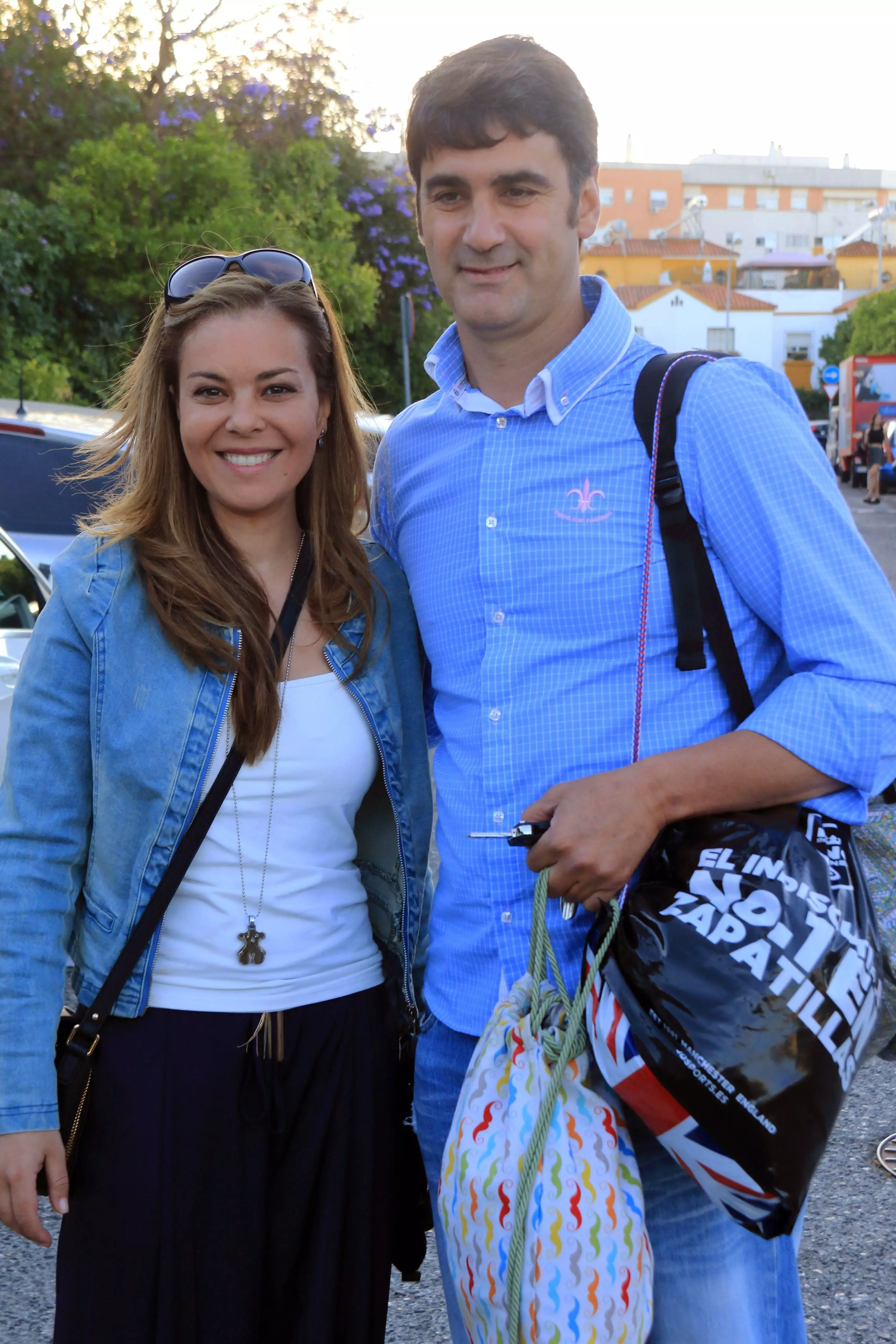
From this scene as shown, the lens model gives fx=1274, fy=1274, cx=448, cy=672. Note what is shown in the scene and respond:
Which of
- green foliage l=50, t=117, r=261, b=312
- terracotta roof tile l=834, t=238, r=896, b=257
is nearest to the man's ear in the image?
green foliage l=50, t=117, r=261, b=312

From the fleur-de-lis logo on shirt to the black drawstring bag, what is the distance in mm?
499

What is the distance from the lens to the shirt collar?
1.94m

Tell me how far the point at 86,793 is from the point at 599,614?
2.74 feet

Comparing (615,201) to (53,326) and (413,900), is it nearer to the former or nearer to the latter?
(53,326)

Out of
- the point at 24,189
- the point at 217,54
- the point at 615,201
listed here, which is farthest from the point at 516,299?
the point at 615,201

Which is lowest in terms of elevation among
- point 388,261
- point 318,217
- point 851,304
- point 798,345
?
point 388,261

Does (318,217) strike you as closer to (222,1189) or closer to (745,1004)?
(222,1189)

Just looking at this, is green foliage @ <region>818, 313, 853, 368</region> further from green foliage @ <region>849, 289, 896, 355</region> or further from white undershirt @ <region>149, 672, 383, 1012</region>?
white undershirt @ <region>149, 672, 383, 1012</region>

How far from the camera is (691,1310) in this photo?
1702 millimetres

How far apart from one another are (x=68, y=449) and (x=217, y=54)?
31.9ft

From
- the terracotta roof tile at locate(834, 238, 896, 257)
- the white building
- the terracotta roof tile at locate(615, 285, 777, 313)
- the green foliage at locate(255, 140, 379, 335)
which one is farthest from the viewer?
the terracotta roof tile at locate(834, 238, 896, 257)

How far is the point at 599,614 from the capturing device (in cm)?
185

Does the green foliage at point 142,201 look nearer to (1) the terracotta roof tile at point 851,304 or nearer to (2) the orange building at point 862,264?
(1) the terracotta roof tile at point 851,304

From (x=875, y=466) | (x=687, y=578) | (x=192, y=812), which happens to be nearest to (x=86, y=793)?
(x=192, y=812)
